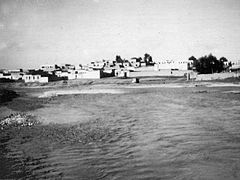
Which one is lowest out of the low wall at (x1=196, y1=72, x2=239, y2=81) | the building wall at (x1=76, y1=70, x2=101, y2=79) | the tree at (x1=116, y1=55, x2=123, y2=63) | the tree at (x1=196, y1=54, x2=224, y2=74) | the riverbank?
the riverbank

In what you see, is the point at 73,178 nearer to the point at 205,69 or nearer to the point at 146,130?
the point at 146,130

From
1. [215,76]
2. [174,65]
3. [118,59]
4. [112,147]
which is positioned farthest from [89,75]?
[112,147]

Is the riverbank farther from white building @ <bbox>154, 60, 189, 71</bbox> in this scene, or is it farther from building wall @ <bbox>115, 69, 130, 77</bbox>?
white building @ <bbox>154, 60, 189, 71</bbox>

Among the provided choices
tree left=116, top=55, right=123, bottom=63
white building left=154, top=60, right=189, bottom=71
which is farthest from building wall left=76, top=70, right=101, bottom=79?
tree left=116, top=55, right=123, bottom=63

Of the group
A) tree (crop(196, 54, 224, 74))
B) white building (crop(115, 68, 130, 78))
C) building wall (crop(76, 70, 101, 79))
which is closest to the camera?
tree (crop(196, 54, 224, 74))

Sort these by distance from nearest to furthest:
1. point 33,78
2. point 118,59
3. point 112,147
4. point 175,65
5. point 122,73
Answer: point 112,147 → point 33,78 → point 122,73 → point 175,65 → point 118,59

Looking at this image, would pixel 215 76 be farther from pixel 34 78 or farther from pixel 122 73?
pixel 34 78

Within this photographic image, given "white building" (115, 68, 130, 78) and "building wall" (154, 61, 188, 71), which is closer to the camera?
"white building" (115, 68, 130, 78)

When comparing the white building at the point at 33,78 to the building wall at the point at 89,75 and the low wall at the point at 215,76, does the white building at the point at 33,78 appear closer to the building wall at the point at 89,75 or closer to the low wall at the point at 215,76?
the building wall at the point at 89,75

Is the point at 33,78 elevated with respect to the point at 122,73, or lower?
lower

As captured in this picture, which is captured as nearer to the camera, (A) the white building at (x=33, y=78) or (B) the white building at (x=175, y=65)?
(A) the white building at (x=33, y=78)

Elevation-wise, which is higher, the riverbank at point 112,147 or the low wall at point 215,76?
the low wall at point 215,76

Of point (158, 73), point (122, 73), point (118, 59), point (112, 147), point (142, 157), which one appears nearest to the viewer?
point (142, 157)

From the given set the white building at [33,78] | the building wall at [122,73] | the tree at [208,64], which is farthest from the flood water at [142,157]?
the building wall at [122,73]
